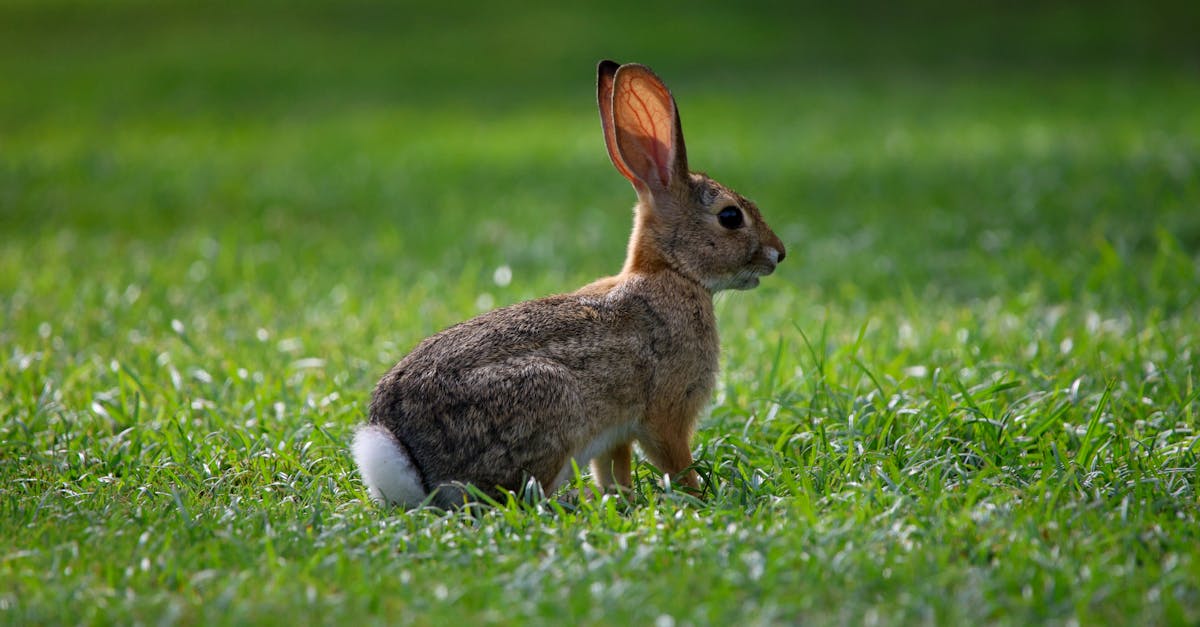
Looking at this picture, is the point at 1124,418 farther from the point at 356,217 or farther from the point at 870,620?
the point at 356,217

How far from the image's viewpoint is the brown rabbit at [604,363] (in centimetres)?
369

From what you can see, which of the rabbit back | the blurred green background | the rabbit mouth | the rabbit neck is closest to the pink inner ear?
the rabbit neck

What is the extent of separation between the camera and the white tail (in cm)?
362

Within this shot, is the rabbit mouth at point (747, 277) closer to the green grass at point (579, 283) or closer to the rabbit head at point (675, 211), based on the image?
the rabbit head at point (675, 211)

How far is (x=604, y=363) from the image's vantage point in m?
3.95

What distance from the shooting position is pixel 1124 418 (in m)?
4.46

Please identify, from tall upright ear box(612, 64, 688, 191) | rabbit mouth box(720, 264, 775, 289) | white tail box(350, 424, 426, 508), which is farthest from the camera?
rabbit mouth box(720, 264, 775, 289)

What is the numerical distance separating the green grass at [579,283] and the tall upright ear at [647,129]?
0.79 metres

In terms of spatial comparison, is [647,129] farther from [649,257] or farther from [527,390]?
[527,390]

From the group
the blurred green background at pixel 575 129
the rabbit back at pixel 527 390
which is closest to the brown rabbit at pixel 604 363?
the rabbit back at pixel 527 390

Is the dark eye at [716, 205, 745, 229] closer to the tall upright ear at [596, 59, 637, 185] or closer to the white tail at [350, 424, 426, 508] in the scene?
the tall upright ear at [596, 59, 637, 185]

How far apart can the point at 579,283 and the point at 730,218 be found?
2.83 meters

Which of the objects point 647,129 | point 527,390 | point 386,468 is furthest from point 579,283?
point 386,468

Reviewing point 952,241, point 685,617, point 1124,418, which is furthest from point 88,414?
point 952,241
